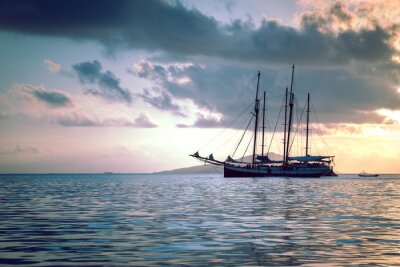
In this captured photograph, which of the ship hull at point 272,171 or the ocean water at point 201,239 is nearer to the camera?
the ocean water at point 201,239

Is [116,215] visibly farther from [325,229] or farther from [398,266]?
[398,266]

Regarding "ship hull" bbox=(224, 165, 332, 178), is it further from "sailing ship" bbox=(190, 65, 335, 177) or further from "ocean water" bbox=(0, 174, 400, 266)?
"ocean water" bbox=(0, 174, 400, 266)

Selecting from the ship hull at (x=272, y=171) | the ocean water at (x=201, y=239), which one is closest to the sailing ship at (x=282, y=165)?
the ship hull at (x=272, y=171)

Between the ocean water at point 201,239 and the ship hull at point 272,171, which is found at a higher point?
the ship hull at point 272,171

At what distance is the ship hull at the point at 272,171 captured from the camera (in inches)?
6093

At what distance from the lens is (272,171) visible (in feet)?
517

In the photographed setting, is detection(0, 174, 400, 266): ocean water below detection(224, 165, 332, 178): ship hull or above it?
below

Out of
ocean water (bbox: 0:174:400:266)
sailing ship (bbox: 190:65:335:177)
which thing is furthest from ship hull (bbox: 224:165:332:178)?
ocean water (bbox: 0:174:400:266)

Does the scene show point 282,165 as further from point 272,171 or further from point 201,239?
point 201,239

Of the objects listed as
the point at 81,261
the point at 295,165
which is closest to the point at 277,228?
the point at 81,261

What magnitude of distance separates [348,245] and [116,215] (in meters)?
17.3

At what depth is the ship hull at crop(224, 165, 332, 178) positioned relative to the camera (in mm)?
154750

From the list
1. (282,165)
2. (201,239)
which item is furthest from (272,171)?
(201,239)

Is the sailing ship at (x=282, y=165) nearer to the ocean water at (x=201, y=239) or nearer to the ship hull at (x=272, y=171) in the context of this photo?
the ship hull at (x=272, y=171)
